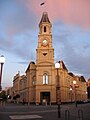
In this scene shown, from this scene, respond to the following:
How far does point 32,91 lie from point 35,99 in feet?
18.1

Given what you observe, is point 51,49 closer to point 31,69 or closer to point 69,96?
point 31,69

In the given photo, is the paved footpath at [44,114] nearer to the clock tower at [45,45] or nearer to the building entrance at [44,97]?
the building entrance at [44,97]

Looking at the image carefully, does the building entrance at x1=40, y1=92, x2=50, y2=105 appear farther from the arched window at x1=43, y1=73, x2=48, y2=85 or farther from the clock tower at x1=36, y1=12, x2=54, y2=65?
the clock tower at x1=36, y1=12, x2=54, y2=65

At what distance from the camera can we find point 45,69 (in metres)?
82.6

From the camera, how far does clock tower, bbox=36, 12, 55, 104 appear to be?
81.9 m

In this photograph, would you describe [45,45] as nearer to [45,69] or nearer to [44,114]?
[45,69]

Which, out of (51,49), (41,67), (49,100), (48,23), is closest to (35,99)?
(49,100)

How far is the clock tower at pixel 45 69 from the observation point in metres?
81.9

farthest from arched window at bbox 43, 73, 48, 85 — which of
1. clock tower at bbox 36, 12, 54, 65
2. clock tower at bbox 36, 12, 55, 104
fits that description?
clock tower at bbox 36, 12, 54, 65

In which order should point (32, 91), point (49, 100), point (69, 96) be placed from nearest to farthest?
point (49, 100)
point (32, 91)
point (69, 96)

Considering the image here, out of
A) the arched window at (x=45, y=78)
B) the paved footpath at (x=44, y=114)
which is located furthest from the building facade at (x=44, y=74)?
the paved footpath at (x=44, y=114)

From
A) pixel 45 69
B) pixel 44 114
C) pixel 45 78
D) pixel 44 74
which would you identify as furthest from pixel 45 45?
pixel 44 114

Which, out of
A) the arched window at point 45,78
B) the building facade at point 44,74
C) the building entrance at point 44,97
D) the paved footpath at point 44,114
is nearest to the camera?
the paved footpath at point 44,114

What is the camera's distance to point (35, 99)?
82.4m
